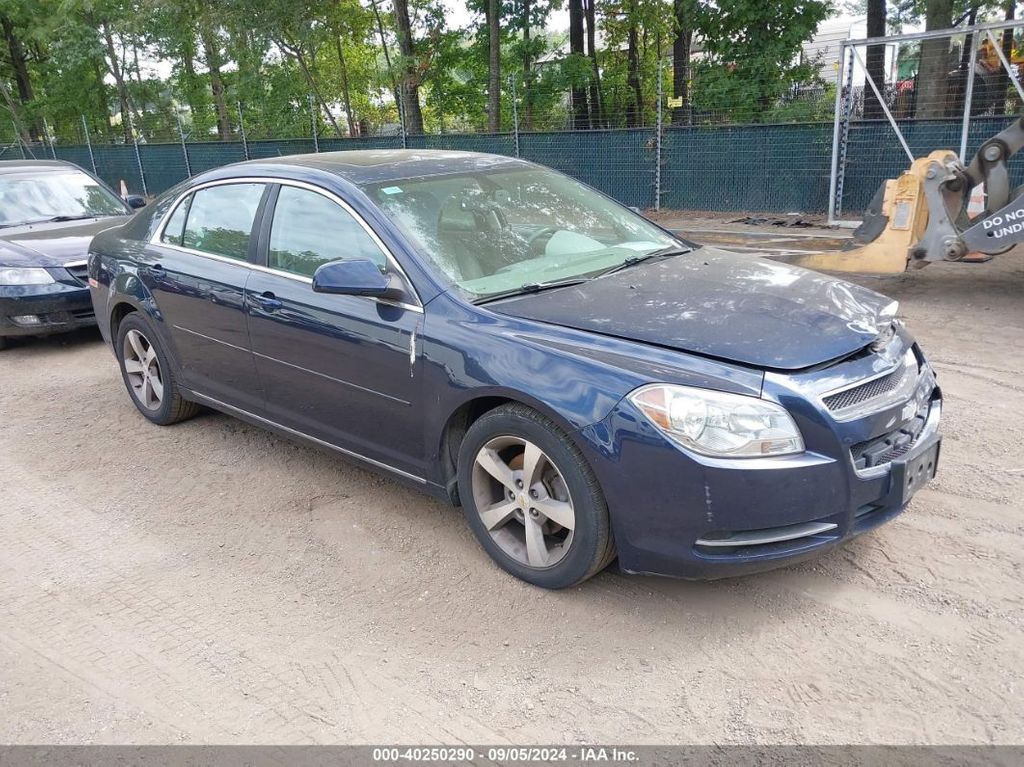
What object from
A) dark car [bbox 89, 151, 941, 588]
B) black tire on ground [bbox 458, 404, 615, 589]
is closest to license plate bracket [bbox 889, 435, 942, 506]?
dark car [bbox 89, 151, 941, 588]

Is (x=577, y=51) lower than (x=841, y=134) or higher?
higher

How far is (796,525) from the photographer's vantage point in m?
2.99

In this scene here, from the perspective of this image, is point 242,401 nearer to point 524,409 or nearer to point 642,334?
point 524,409

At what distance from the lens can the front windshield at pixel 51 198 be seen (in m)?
8.61

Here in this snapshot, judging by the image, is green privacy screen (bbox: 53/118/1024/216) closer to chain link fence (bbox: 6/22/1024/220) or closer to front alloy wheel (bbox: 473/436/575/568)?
chain link fence (bbox: 6/22/1024/220)

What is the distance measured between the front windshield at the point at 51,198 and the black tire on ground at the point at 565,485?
7.11 meters

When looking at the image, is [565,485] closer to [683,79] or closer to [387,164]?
[387,164]

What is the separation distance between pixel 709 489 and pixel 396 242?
1.81m

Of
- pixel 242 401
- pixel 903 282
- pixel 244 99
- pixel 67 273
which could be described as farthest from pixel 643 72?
pixel 242 401

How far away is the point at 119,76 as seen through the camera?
87.5ft

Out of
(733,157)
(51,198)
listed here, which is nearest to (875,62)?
(733,157)

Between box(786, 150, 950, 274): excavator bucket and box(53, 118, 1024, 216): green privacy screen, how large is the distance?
4206 mm

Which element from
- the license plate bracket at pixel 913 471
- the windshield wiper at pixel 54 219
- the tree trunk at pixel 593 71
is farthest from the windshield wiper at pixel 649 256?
the tree trunk at pixel 593 71

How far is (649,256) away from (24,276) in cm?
589
